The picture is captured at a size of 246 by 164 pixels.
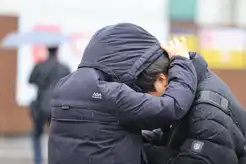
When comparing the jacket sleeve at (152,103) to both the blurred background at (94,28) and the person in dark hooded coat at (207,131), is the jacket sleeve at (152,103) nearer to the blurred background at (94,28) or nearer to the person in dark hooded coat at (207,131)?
the person in dark hooded coat at (207,131)

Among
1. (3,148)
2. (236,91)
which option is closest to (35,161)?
(3,148)

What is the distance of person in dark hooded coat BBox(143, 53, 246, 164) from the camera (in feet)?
8.00

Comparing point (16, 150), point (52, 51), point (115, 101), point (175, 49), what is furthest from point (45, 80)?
point (115, 101)

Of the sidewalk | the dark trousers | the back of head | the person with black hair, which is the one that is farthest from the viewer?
the sidewalk

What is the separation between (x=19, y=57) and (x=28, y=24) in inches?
29.5

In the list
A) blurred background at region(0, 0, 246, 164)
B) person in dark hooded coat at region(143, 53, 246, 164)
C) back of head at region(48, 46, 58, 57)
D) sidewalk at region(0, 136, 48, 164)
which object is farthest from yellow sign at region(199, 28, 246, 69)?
person in dark hooded coat at region(143, 53, 246, 164)

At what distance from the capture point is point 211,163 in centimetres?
245

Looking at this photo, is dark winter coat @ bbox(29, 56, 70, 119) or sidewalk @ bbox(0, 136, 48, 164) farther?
sidewalk @ bbox(0, 136, 48, 164)

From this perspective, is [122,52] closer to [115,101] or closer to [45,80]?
[115,101]

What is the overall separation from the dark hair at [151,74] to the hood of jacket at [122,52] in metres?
0.02

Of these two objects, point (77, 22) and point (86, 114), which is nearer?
point (86, 114)

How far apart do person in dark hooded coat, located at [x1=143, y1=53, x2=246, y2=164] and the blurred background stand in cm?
1037

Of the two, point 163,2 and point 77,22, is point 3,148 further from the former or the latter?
point 163,2

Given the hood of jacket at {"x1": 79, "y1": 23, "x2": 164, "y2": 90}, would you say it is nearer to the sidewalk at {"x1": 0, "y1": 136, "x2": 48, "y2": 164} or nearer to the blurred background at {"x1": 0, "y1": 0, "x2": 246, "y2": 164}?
the sidewalk at {"x1": 0, "y1": 136, "x2": 48, "y2": 164}
